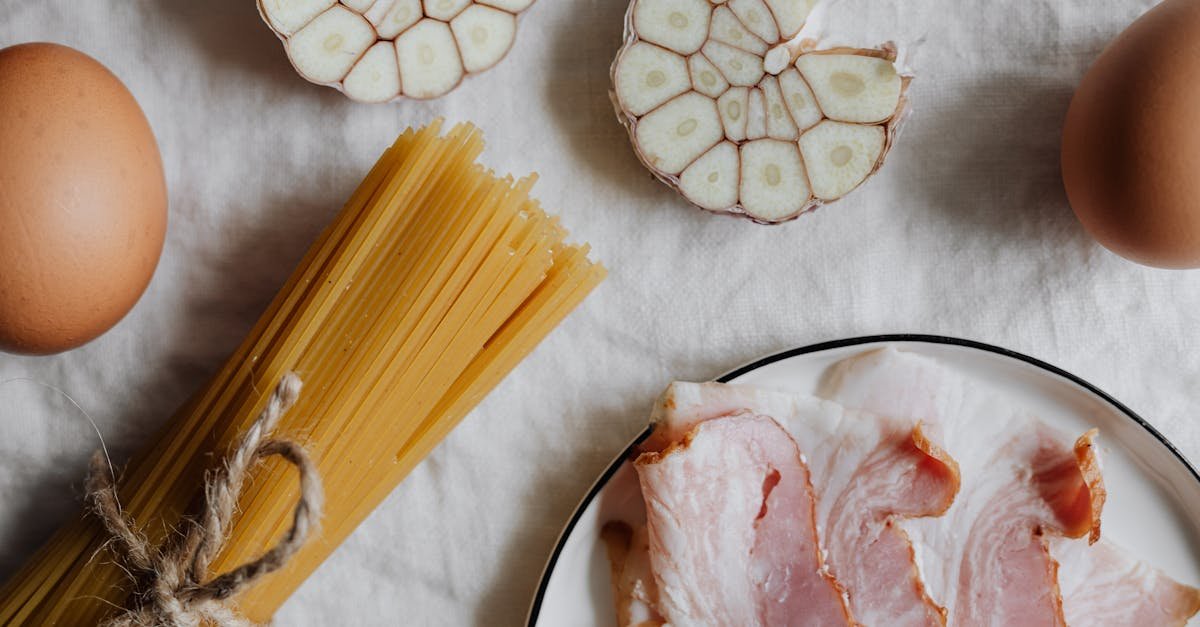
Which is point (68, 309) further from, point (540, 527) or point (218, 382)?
point (540, 527)

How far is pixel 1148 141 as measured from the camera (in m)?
0.64

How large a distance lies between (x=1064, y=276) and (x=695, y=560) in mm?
410

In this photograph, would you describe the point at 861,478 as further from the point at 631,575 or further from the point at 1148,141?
the point at 1148,141

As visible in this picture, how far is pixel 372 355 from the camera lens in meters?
0.67

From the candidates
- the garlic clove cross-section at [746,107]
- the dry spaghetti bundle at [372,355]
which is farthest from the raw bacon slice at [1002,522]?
the dry spaghetti bundle at [372,355]

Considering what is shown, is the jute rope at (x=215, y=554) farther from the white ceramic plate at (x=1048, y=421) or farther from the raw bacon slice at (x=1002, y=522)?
the raw bacon slice at (x=1002, y=522)

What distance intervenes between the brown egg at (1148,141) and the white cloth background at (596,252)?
0.09 meters

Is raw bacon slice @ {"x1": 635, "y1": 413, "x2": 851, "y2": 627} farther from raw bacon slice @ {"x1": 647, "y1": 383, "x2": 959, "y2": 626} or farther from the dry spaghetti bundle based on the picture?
the dry spaghetti bundle

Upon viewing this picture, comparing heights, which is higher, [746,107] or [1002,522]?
[746,107]

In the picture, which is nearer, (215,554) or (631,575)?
(215,554)

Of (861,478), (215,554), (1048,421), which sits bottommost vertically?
(215,554)

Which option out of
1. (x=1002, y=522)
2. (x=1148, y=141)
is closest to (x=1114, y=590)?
(x=1002, y=522)

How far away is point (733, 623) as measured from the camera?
715 millimetres

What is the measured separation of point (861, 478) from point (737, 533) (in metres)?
0.11
